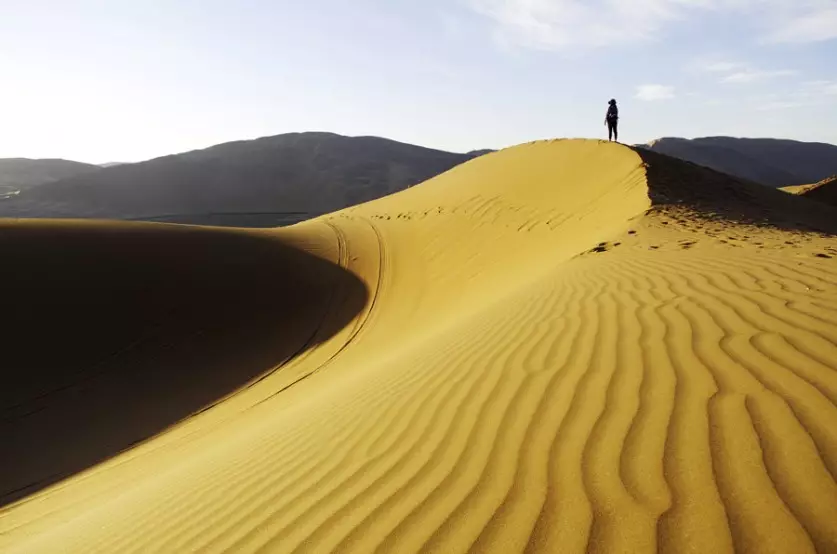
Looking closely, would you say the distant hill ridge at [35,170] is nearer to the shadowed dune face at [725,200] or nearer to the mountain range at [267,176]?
the mountain range at [267,176]

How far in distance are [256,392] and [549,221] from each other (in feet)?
25.1

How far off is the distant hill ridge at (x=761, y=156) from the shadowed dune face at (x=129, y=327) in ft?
171

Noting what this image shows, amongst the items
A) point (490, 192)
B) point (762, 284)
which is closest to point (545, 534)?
point (762, 284)

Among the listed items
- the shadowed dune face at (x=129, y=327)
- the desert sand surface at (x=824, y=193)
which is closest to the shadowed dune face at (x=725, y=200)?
the desert sand surface at (x=824, y=193)

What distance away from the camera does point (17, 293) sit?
1002cm

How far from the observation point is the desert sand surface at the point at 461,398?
1966 millimetres

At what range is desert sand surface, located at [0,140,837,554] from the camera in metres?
1.97

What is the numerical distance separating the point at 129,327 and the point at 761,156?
249 ft

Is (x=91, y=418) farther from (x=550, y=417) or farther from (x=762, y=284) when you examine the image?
(x=762, y=284)

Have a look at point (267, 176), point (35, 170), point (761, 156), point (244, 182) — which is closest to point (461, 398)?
point (244, 182)

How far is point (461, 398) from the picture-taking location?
10.9ft

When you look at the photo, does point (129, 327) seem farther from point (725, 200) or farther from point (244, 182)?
point (244, 182)

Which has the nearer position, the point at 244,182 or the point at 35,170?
the point at 244,182

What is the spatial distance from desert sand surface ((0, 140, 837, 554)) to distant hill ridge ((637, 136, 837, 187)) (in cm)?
5248
